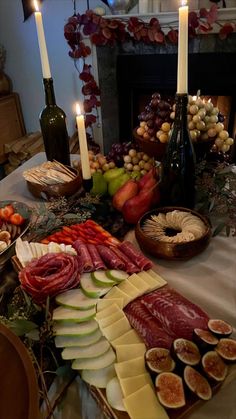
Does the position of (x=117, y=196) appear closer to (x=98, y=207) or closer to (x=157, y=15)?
(x=98, y=207)

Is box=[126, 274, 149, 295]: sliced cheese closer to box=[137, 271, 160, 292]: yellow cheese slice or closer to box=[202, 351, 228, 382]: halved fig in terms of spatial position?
box=[137, 271, 160, 292]: yellow cheese slice

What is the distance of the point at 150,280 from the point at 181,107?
47 centimetres

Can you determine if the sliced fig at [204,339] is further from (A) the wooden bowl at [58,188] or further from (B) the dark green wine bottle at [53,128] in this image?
(B) the dark green wine bottle at [53,128]

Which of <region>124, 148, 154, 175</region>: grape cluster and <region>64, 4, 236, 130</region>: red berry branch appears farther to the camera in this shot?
<region>64, 4, 236, 130</region>: red berry branch

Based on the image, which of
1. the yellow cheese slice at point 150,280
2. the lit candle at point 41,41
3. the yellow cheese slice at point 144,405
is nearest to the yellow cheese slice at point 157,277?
the yellow cheese slice at point 150,280

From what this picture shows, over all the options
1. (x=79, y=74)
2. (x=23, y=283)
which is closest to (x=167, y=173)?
(x=23, y=283)

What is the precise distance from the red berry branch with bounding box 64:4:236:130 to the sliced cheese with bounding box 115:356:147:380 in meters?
1.93

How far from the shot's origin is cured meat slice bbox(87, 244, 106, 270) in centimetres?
72

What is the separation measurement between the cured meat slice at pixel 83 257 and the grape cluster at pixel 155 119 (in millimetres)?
463

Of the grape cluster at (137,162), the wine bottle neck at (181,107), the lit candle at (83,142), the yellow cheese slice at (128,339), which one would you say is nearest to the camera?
the yellow cheese slice at (128,339)

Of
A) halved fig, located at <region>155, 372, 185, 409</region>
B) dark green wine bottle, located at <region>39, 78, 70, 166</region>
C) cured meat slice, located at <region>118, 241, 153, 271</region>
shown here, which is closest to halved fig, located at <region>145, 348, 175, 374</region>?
halved fig, located at <region>155, 372, 185, 409</region>

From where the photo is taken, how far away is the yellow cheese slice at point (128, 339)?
0.58 metres

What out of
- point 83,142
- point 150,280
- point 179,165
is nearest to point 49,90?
point 83,142

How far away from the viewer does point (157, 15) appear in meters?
1.92
